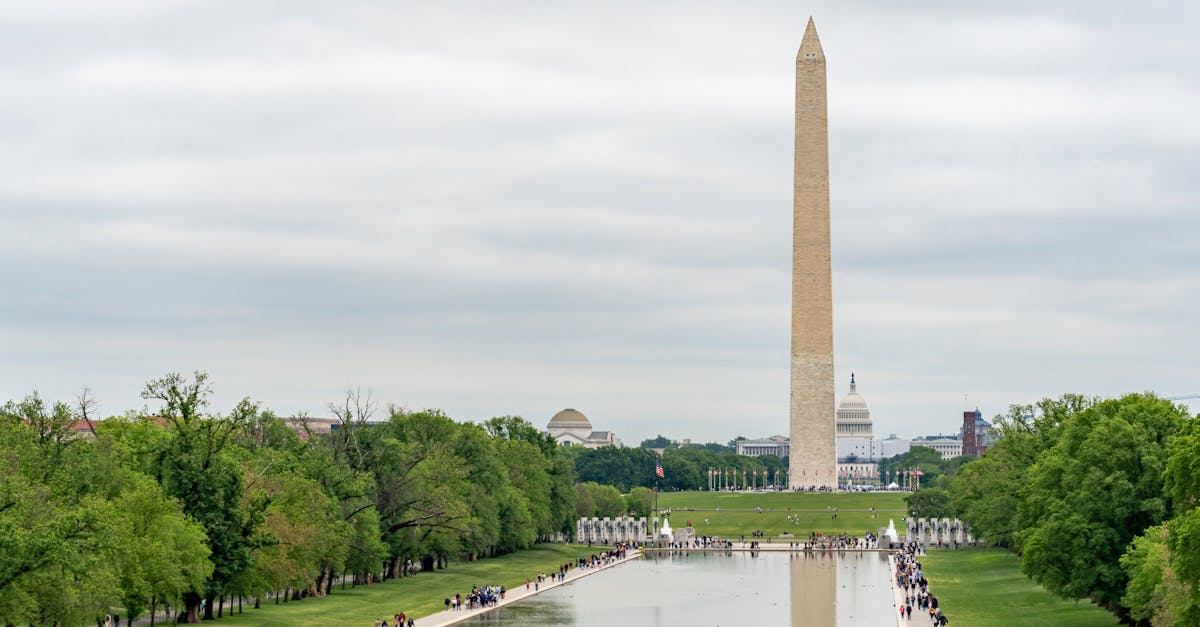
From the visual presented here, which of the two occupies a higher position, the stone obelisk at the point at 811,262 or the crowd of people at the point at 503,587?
the stone obelisk at the point at 811,262

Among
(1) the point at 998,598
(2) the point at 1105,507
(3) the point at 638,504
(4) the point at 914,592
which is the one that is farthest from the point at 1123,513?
(3) the point at 638,504

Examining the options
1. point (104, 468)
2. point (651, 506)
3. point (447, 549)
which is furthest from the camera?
point (651, 506)

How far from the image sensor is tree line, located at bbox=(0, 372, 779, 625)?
39156 mm

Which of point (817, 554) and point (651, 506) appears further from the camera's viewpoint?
point (651, 506)

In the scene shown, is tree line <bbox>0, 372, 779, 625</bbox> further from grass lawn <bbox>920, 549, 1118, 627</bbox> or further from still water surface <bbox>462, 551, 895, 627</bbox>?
grass lawn <bbox>920, 549, 1118, 627</bbox>

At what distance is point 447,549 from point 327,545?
617 inches

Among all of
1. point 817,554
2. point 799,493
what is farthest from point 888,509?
point 817,554

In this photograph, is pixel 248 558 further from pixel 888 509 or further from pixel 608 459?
pixel 608 459

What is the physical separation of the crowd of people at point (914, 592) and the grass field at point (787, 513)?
91.3 ft

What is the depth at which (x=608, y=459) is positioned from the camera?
17775 centimetres

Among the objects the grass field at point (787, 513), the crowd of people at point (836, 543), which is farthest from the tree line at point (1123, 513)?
the grass field at point (787, 513)

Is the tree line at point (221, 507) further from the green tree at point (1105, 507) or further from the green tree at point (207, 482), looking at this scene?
the green tree at point (1105, 507)

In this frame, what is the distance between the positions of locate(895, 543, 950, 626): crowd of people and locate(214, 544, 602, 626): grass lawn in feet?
53.9

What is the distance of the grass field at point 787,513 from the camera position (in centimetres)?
11672
